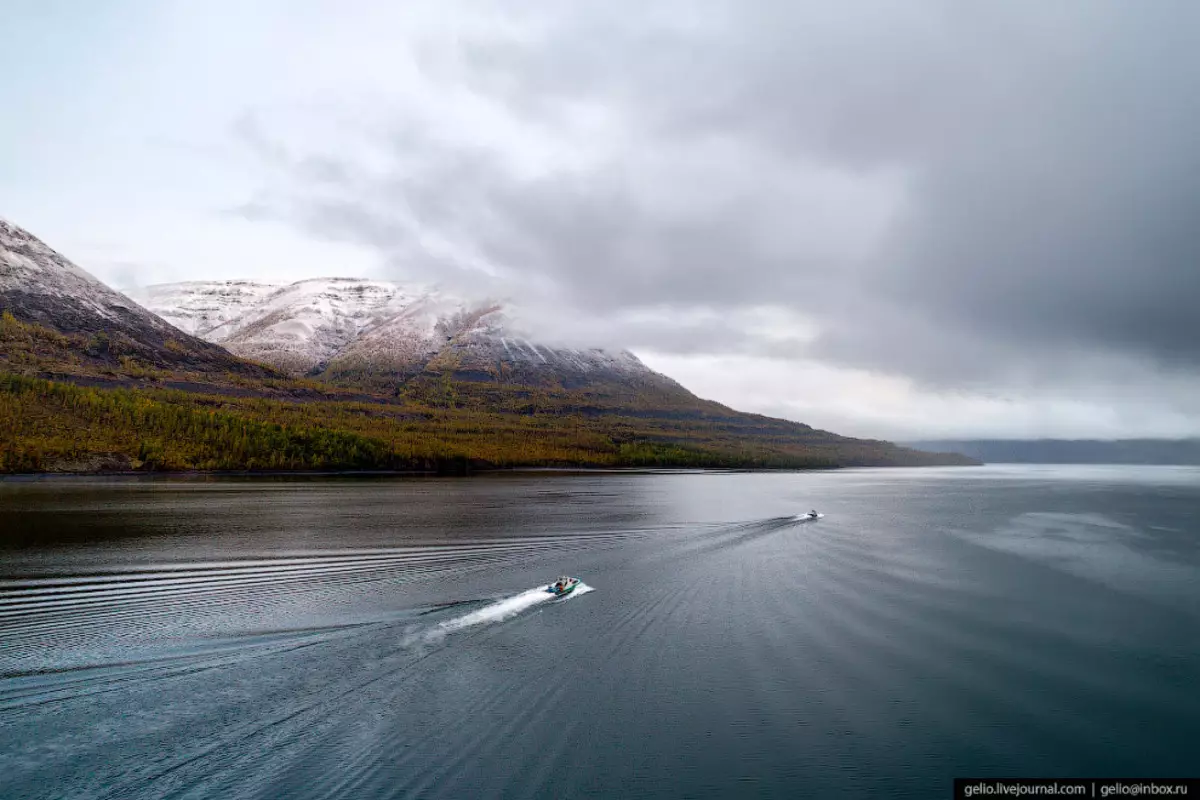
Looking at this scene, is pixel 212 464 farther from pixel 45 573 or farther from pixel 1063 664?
pixel 1063 664

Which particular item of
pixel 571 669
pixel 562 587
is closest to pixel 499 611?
pixel 562 587

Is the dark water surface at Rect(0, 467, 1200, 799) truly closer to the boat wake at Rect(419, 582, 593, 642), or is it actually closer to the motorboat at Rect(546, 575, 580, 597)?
the boat wake at Rect(419, 582, 593, 642)

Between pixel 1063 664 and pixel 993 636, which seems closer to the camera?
pixel 1063 664

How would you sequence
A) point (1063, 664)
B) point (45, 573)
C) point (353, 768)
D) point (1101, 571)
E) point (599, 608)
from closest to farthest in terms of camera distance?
point (353, 768)
point (1063, 664)
point (599, 608)
point (45, 573)
point (1101, 571)

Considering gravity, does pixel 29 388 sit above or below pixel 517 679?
above

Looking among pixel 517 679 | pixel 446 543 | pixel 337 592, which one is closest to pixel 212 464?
pixel 446 543

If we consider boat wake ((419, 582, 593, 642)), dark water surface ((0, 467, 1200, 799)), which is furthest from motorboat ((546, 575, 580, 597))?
dark water surface ((0, 467, 1200, 799))

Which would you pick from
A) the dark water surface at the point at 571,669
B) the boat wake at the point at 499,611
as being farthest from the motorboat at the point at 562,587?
the dark water surface at the point at 571,669
